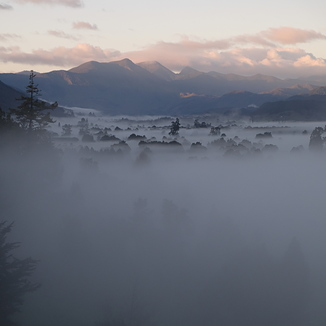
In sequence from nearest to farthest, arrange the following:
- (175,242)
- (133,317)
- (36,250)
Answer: (133,317), (36,250), (175,242)

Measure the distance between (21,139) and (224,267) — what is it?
Result: 21.3 meters

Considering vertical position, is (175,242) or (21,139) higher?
(21,139)

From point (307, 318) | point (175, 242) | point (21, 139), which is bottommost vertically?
point (307, 318)

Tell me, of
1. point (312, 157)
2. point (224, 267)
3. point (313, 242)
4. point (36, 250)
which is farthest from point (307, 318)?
point (312, 157)

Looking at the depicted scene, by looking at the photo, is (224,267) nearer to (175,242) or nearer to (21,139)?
(175,242)

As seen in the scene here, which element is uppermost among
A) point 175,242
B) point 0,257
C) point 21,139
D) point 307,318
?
point 21,139

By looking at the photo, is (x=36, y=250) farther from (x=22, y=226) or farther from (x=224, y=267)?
(x=224, y=267)

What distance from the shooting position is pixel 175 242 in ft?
132

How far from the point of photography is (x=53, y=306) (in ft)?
92.3

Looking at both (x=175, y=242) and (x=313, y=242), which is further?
(x=313, y=242)

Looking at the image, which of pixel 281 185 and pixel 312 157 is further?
pixel 312 157

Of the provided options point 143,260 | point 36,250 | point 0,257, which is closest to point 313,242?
point 143,260

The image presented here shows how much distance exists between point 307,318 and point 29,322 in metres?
20.4

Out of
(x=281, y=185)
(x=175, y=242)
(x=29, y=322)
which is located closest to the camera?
(x=29, y=322)
